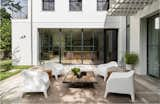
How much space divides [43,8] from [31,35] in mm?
2278

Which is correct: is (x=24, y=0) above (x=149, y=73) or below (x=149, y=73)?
above

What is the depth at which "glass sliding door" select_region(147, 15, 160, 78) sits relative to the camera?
397 inches

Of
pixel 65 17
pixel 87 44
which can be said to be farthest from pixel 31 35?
pixel 87 44

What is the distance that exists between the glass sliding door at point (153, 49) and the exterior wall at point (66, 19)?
5.50m

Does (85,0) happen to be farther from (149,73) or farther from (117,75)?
(117,75)

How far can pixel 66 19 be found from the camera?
667 inches

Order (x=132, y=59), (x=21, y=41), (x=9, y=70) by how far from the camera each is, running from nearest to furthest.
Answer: (x=132, y=59), (x=9, y=70), (x=21, y=41)

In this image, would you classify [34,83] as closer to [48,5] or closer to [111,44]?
[48,5]

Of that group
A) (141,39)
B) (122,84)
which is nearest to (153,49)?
(141,39)

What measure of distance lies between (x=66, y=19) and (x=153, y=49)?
8.08 meters

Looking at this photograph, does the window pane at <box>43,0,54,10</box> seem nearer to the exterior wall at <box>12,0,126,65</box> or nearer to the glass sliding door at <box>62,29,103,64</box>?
the exterior wall at <box>12,0,126,65</box>

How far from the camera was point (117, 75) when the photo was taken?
274 inches

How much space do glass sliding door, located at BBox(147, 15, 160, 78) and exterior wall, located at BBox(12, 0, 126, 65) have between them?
5.50m

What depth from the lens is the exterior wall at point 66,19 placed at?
662 inches
